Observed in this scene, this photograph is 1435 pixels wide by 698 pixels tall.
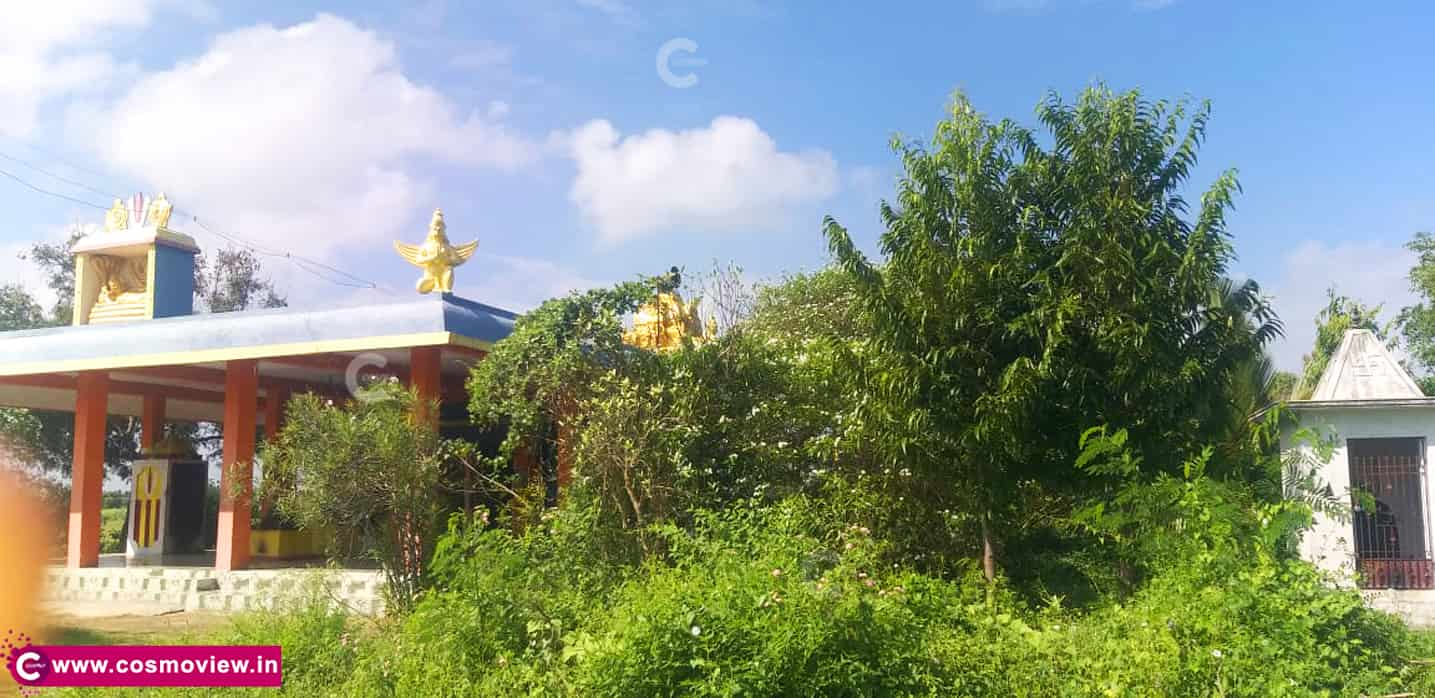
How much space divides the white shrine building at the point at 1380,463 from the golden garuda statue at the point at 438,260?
31.4ft

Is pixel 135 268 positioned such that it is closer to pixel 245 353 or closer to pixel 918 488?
pixel 245 353

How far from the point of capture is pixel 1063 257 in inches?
295

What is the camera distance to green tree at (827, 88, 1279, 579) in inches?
291

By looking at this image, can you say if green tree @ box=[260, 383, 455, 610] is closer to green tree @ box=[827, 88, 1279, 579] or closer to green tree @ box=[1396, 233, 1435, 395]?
green tree @ box=[827, 88, 1279, 579]

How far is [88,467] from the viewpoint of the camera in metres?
15.4

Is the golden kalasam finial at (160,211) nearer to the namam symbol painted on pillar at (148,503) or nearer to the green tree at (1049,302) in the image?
the namam symbol painted on pillar at (148,503)

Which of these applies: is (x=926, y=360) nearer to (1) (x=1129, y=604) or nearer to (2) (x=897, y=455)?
(2) (x=897, y=455)

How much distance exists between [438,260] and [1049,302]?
7.78m

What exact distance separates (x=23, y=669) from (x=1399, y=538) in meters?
13.8

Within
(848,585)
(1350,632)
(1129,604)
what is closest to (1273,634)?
(1350,632)

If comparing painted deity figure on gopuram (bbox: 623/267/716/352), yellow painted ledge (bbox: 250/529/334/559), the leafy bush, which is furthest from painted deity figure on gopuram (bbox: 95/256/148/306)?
painted deity figure on gopuram (bbox: 623/267/716/352)

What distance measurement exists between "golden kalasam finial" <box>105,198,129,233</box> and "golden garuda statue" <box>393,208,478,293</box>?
22.2 ft

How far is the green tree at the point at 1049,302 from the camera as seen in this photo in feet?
24.3

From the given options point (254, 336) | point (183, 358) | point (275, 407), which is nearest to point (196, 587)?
point (183, 358)
